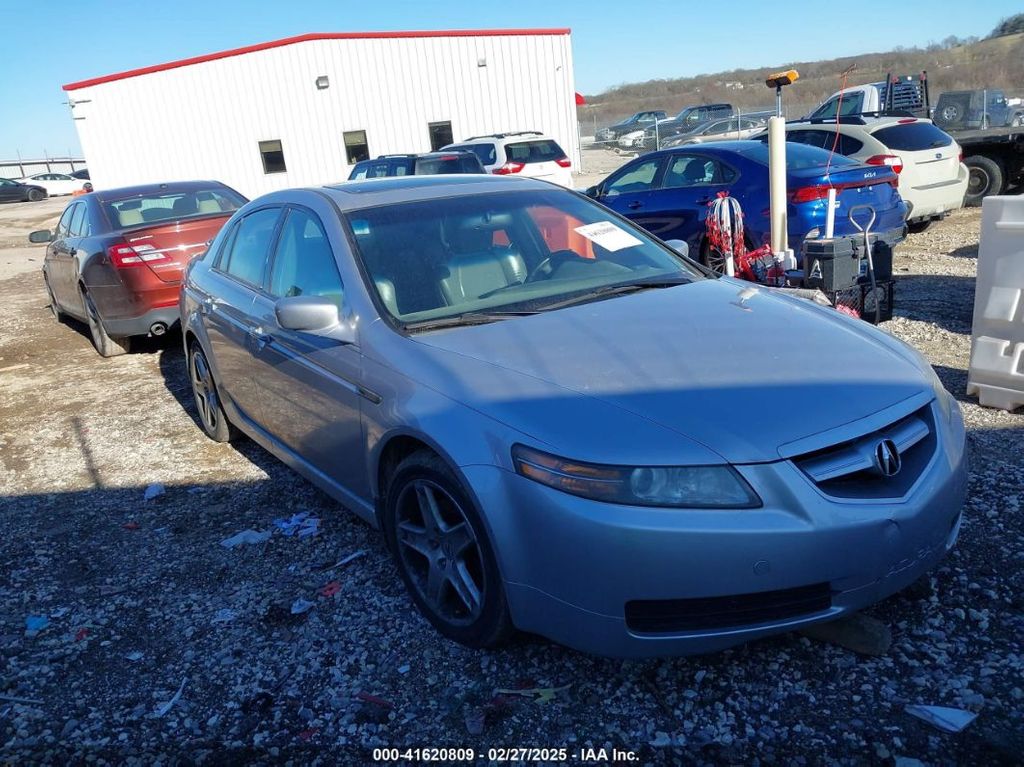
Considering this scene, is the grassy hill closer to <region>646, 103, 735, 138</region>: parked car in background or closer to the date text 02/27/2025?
<region>646, 103, 735, 138</region>: parked car in background

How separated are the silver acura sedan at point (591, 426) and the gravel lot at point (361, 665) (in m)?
0.28

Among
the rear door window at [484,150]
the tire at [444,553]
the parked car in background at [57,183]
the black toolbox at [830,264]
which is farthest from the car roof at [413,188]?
the parked car in background at [57,183]

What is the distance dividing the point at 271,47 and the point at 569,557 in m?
27.2

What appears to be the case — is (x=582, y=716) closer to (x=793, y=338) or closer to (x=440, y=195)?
(x=793, y=338)

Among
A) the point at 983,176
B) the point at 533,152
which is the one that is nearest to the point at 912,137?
the point at 983,176

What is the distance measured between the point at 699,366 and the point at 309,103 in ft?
86.6

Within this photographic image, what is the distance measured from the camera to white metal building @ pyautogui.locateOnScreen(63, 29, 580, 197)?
86.5 feet

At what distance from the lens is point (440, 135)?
1096 inches

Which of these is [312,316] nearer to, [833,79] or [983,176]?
[983,176]

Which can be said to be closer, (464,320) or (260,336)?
(464,320)

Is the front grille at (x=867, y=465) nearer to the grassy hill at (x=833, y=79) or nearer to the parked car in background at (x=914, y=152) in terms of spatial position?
the parked car in background at (x=914, y=152)

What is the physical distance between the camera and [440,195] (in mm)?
3947

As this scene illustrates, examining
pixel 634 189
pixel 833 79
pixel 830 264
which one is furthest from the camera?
pixel 833 79

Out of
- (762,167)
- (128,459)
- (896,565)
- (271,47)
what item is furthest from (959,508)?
(271,47)
